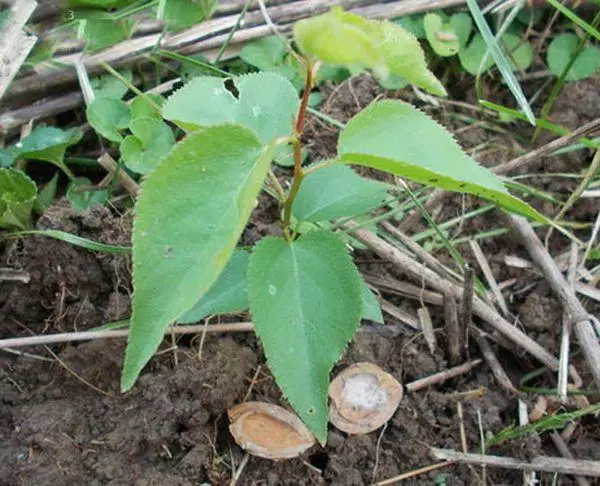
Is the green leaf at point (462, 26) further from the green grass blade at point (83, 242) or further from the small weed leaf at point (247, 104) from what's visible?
the green grass blade at point (83, 242)

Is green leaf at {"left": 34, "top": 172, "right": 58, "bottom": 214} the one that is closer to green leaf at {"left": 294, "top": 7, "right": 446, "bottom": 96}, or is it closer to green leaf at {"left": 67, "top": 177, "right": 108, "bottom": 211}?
green leaf at {"left": 67, "top": 177, "right": 108, "bottom": 211}

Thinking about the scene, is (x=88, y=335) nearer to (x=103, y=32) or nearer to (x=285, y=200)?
(x=285, y=200)

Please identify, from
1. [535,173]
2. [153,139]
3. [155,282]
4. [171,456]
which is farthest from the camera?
[535,173]

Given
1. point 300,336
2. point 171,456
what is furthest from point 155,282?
point 171,456

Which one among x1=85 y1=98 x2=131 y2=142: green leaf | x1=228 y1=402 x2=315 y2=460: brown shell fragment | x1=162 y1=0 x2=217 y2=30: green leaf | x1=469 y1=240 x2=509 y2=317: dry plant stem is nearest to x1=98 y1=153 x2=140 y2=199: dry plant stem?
x1=85 y1=98 x2=131 y2=142: green leaf

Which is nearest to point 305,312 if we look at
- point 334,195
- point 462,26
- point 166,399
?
point 334,195

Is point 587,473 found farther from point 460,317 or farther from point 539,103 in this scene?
point 539,103

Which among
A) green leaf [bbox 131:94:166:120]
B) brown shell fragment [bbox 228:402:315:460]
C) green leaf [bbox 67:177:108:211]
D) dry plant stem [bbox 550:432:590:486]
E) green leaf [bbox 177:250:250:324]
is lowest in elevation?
dry plant stem [bbox 550:432:590:486]
